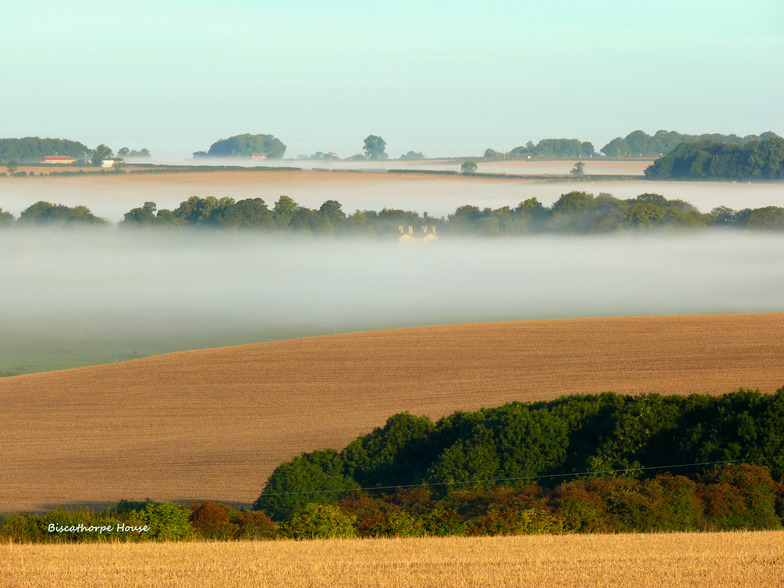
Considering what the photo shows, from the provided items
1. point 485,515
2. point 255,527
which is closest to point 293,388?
point 255,527

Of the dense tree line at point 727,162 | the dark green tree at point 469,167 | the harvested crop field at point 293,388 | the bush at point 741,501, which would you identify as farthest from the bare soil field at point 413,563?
the dark green tree at point 469,167

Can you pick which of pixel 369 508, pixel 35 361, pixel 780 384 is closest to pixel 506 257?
pixel 35 361

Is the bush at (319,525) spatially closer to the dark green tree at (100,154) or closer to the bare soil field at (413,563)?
the bare soil field at (413,563)

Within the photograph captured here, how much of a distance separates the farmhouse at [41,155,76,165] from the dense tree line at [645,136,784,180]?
92.2m

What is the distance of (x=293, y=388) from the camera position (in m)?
45.7

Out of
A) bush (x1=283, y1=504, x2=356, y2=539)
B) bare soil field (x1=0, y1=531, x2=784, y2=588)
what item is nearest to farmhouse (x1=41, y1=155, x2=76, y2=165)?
bush (x1=283, y1=504, x2=356, y2=539)

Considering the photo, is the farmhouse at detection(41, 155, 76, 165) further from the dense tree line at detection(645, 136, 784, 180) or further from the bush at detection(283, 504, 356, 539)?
the bush at detection(283, 504, 356, 539)

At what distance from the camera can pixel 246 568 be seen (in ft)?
56.4

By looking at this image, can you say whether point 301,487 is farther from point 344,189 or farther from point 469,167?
point 469,167

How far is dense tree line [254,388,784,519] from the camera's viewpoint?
27969mm

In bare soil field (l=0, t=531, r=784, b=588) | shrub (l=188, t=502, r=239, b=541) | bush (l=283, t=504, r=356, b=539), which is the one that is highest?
bare soil field (l=0, t=531, r=784, b=588)

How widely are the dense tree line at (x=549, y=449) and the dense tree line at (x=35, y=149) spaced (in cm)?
15493

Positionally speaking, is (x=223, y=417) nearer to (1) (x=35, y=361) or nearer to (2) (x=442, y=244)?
(1) (x=35, y=361)

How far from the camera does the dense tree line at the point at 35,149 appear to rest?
17188 cm
